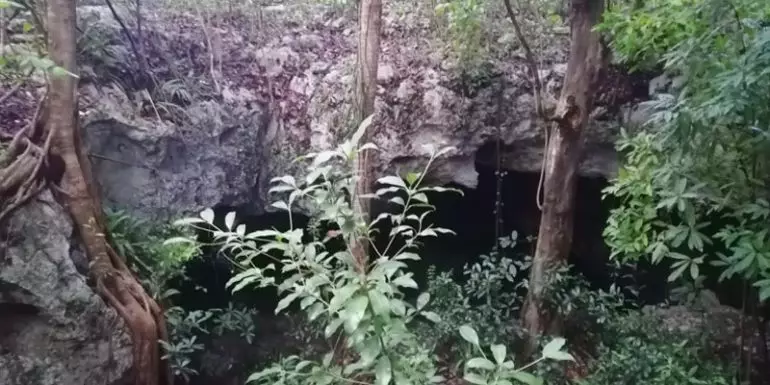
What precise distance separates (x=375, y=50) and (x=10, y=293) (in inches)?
77.5

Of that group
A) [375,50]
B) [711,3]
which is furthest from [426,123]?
[711,3]

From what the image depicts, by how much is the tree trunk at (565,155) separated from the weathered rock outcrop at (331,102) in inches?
28.3

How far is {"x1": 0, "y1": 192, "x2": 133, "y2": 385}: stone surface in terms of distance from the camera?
268cm

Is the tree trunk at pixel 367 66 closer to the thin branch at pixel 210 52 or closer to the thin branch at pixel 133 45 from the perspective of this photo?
the thin branch at pixel 210 52

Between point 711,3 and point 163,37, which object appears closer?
point 711,3

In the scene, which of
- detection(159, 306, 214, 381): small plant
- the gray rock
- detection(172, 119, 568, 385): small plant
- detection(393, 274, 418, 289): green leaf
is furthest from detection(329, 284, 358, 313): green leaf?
the gray rock

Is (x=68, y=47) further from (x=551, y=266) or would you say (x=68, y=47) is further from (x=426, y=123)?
(x=551, y=266)

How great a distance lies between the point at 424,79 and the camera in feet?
13.5

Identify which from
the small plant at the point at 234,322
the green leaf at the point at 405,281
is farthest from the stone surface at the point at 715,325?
the green leaf at the point at 405,281

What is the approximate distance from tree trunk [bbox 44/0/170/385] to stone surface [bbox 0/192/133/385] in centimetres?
6

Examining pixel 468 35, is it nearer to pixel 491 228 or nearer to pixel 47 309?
pixel 491 228

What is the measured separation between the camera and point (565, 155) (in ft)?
11.2

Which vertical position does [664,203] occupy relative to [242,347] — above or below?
above

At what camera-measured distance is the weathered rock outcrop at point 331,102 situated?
3.86 meters
